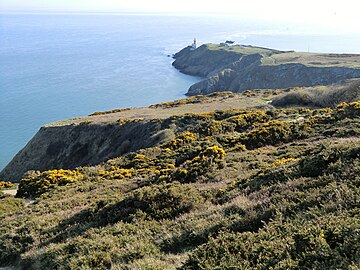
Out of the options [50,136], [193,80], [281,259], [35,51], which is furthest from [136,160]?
[35,51]

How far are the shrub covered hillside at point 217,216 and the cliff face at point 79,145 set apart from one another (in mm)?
13871

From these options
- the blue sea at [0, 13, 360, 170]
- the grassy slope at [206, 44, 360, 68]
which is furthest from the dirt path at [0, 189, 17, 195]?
the grassy slope at [206, 44, 360, 68]

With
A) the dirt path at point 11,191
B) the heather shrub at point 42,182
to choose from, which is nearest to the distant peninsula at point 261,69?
the heather shrub at point 42,182

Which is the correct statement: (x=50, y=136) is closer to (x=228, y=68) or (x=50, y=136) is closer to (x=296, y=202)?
(x=296, y=202)

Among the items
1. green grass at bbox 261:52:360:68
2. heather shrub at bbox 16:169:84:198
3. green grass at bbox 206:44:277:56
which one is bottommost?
heather shrub at bbox 16:169:84:198

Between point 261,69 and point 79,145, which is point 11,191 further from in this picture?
point 261,69

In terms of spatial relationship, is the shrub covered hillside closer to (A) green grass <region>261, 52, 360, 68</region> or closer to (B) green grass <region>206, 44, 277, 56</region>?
(A) green grass <region>261, 52, 360, 68</region>

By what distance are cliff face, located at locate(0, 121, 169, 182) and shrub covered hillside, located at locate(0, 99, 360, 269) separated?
45.5 feet

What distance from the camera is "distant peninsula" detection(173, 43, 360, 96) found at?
91.8 meters

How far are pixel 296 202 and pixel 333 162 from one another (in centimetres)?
273

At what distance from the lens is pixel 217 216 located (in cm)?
875

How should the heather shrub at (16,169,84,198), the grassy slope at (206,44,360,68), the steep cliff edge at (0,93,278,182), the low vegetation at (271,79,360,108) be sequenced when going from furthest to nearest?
the grassy slope at (206,44,360,68)
the steep cliff edge at (0,93,278,182)
the low vegetation at (271,79,360,108)
the heather shrub at (16,169,84,198)

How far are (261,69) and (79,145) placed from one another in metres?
89.6

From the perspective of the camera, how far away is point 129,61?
152375mm
